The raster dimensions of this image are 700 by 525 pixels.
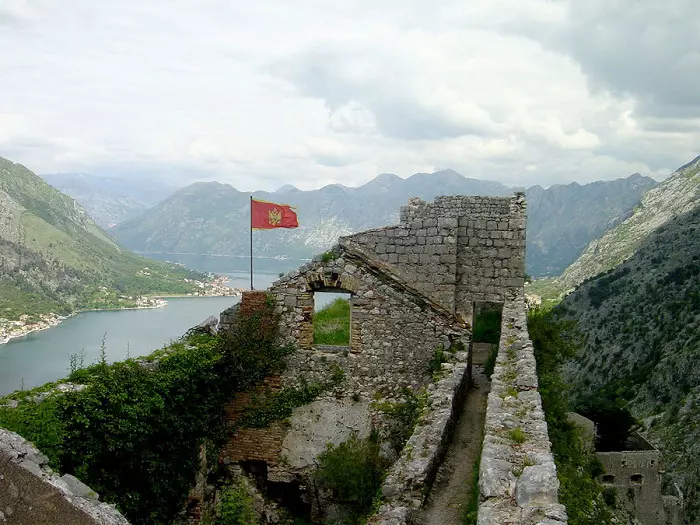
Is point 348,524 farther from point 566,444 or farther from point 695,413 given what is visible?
point 695,413

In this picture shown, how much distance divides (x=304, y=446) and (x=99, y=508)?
6.11 meters

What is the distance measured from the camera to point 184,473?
10.8m

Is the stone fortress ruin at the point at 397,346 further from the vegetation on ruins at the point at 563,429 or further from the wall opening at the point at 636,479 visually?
the wall opening at the point at 636,479

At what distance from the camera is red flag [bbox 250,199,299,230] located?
14.9 metres

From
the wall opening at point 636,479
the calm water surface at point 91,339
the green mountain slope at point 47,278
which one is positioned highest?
the green mountain slope at point 47,278

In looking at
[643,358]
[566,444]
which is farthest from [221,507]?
[643,358]

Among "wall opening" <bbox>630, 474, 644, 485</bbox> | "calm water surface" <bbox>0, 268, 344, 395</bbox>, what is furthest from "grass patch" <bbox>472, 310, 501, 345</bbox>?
"calm water surface" <bbox>0, 268, 344, 395</bbox>

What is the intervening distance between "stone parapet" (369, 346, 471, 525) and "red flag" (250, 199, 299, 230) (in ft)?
18.9

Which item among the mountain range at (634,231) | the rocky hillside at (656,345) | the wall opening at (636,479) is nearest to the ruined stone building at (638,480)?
the wall opening at (636,479)

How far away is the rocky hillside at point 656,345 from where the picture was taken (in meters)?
46.0

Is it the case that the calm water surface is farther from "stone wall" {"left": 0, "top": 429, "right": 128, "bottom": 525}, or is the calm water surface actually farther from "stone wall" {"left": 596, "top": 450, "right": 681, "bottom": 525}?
"stone wall" {"left": 0, "top": 429, "right": 128, "bottom": 525}

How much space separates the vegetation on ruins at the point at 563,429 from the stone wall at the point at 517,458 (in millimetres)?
362

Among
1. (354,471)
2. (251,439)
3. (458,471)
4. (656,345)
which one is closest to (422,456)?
(458,471)

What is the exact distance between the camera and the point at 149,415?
9.74 meters
